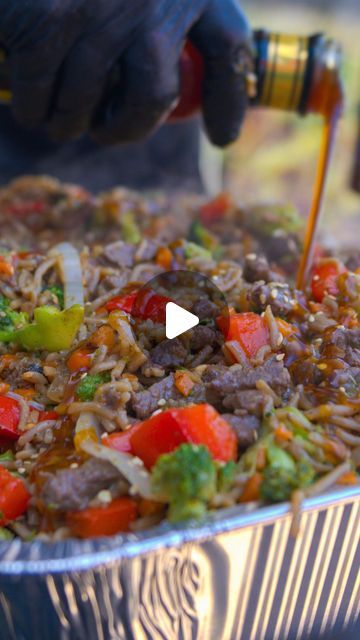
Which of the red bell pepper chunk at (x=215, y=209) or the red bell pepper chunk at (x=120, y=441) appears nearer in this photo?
the red bell pepper chunk at (x=120, y=441)

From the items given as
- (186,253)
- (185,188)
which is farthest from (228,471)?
(185,188)

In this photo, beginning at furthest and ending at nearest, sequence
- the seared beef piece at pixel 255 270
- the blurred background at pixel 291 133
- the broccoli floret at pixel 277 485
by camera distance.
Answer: the blurred background at pixel 291 133, the seared beef piece at pixel 255 270, the broccoli floret at pixel 277 485

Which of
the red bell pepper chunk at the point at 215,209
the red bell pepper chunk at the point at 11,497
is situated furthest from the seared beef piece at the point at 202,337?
the red bell pepper chunk at the point at 215,209

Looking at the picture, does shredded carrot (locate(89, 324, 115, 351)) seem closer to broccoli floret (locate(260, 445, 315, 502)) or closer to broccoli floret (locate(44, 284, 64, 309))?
broccoli floret (locate(44, 284, 64, 309))

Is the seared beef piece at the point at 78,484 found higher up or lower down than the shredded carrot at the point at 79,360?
lower down

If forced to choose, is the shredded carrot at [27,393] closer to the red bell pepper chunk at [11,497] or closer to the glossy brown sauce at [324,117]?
the red bell pepper chunk at [11,497]

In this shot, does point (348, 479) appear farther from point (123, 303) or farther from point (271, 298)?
point (123, 303)
